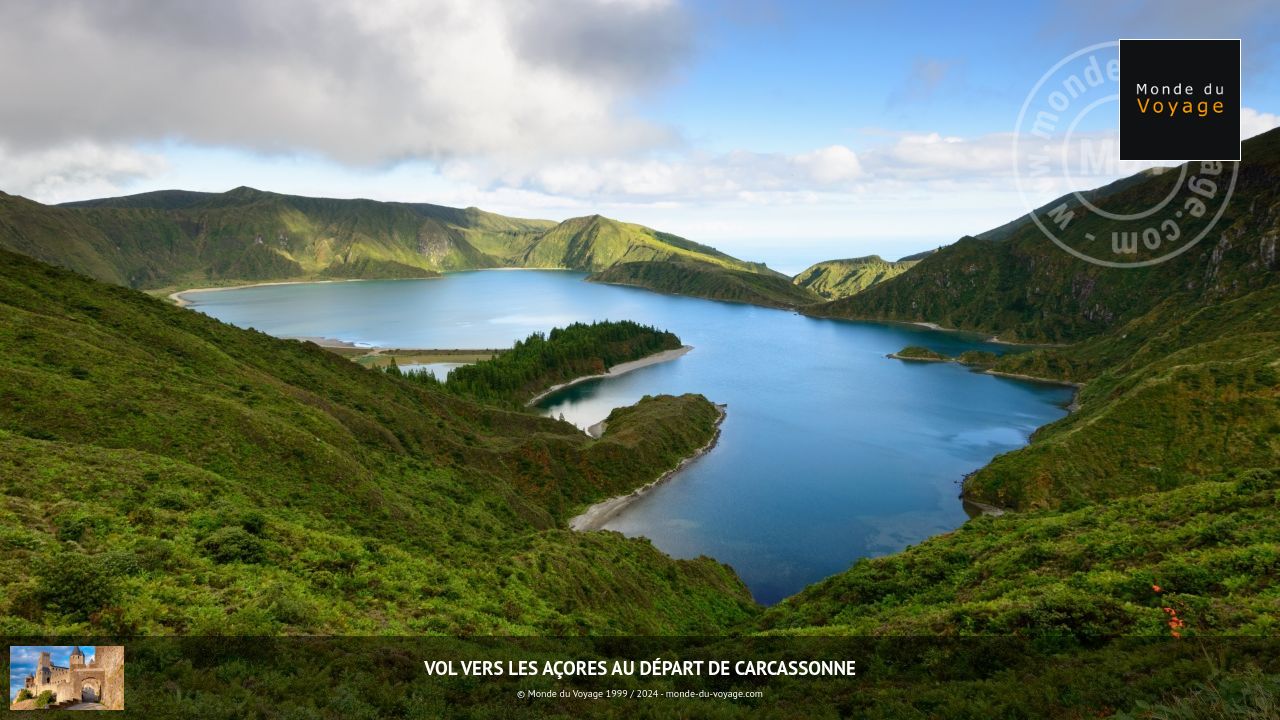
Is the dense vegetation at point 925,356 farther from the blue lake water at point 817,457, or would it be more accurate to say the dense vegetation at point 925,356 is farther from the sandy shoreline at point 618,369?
the sandy shoreline at point 618,369

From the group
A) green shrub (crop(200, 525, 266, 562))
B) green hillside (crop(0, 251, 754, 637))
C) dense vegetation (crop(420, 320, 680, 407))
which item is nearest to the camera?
green hillside (crop(0, 251, 754, 637))

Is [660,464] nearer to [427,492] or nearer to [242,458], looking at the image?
[427,492]

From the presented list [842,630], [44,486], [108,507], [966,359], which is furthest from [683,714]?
[966,359]

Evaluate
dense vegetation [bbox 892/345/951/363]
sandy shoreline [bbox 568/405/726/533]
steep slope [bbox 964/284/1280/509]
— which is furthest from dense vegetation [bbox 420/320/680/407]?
dense vegetation [bbox 892/345/951/363]

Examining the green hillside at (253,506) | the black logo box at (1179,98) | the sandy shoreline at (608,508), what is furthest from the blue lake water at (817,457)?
the black logo box at (1179,98)

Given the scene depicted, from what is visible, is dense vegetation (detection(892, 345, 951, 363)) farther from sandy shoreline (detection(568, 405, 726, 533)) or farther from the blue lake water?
sandy shoreline (detection(568, 405, 726, 533))

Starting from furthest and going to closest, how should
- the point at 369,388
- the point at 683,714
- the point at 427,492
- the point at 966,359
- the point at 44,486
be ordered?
1. the point at 966,359
2. the point at 369,388
3. the point at 427,492
4. the point at 44,486
5. the point at 683,714
